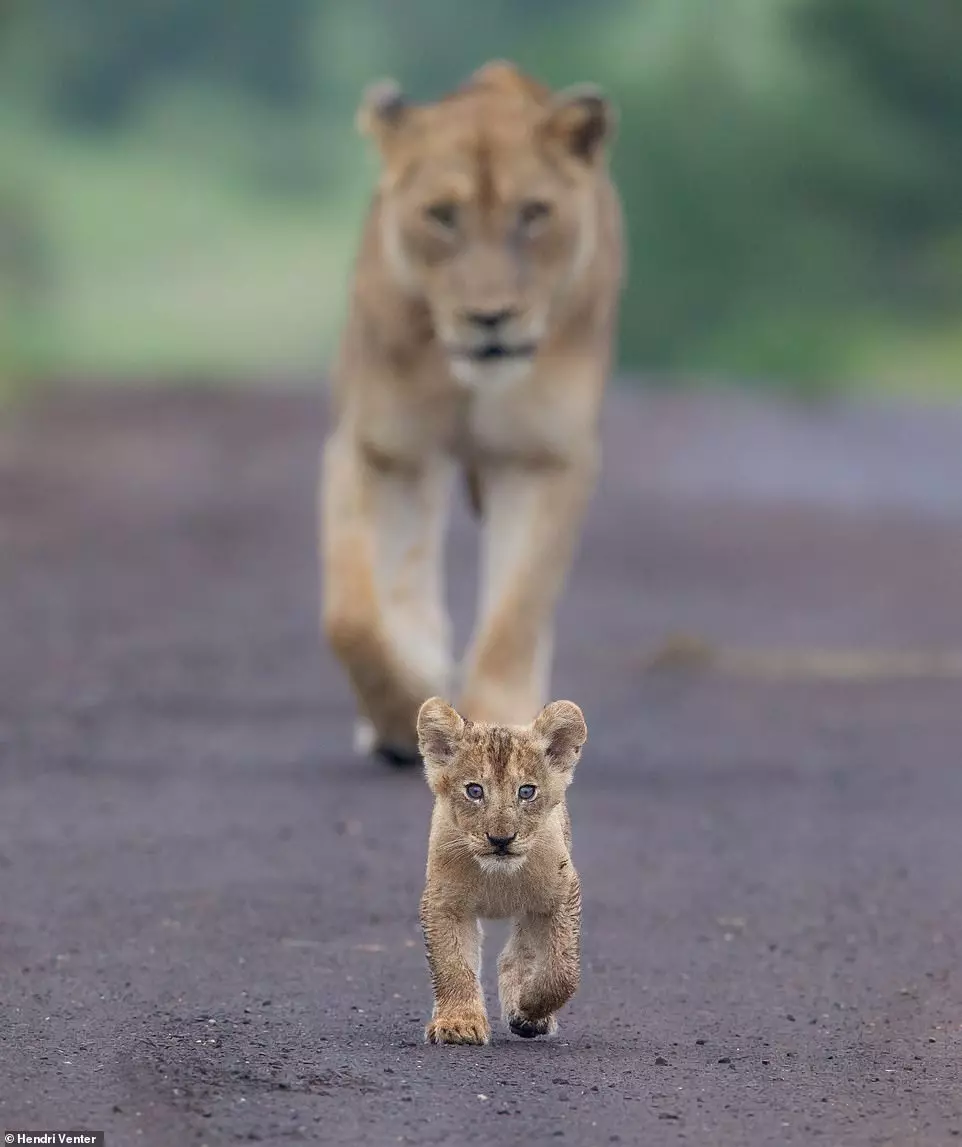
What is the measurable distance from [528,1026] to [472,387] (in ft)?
10.7

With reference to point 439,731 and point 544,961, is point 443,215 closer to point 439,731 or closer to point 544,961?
point 439,731

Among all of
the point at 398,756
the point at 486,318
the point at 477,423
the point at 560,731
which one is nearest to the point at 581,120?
the point at 486,318

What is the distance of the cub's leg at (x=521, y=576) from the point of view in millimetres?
7285

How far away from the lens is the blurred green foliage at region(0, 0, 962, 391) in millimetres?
23078

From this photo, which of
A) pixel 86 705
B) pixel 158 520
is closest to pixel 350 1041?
pixel 86 705

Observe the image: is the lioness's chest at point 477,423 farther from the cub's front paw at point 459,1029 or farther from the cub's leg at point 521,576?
the cub's front paw at point 459,1029

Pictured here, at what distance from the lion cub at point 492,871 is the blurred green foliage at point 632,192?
61.9 feet

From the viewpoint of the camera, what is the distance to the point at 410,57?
24.4m

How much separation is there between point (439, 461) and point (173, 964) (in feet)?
9.39

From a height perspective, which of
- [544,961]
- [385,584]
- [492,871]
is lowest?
[544,961]

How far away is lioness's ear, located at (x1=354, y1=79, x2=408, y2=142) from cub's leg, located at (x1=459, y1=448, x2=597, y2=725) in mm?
1055

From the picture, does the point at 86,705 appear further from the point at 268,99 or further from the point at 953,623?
the point at 268,99

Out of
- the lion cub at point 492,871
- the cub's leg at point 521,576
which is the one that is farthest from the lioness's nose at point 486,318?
the lion cub at point 492,871

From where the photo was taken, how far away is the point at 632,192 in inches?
899
